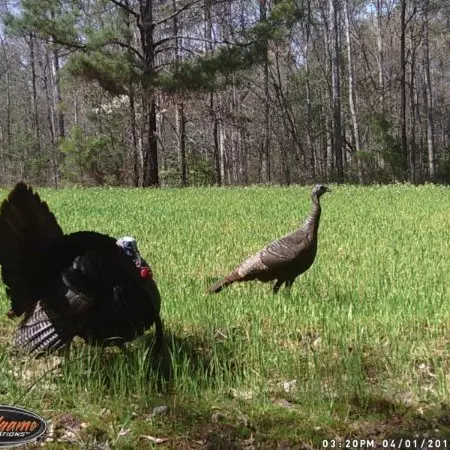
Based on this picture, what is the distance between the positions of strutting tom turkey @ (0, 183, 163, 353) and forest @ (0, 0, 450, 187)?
50.6 ft

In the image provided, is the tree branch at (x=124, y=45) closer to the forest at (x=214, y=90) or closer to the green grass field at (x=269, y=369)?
the forest at (x=214, y=90)

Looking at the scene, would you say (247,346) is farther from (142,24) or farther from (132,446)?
(142,24)

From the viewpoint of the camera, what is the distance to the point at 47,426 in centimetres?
272

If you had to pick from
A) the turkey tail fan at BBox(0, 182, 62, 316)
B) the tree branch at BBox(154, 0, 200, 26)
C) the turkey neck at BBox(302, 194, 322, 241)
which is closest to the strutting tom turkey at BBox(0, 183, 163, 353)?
the turkey tail fan at BBox(0, 182, 62, 316)

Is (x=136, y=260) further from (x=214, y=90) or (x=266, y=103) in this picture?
(x=266, y=103)

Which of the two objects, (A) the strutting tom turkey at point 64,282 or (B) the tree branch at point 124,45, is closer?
(A) the strutting tom turkey at point 64,282

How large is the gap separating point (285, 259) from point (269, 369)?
1447 mm

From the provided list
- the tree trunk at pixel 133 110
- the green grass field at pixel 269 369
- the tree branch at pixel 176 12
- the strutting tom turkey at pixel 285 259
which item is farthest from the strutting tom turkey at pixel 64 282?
the tree branch at pixel 176 12

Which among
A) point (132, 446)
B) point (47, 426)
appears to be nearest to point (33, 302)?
point (47, 426)

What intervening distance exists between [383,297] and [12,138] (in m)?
38.9

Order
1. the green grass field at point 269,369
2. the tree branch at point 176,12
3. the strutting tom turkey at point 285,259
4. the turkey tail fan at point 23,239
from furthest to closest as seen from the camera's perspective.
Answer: the tree branch at point 176,12 < the strutting tom turkey at point 285,259 < the turkey tail fan at point 23,239 < the green grass field at point 269,369

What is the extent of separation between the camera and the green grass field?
107 inches

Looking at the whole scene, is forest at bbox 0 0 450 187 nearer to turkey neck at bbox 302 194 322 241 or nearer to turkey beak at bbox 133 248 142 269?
turkey neck at bbox 302 194 322 241

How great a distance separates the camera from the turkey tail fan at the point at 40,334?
3.11 metres
